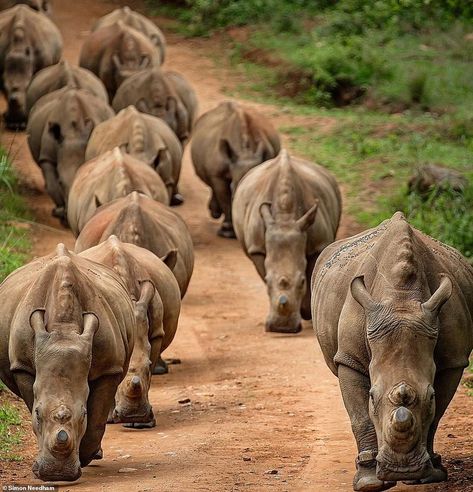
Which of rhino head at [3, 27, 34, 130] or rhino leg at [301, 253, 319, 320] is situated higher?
rhino leg at [301, 253, 319, 320]

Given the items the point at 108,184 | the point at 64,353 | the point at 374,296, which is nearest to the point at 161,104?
the point at 108,184

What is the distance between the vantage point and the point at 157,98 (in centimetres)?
2109

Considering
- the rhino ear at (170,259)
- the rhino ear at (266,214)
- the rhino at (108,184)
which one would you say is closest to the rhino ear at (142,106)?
the rhino at (108,184)

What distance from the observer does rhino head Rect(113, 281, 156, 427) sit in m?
11.1

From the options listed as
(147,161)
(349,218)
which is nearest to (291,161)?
(147,161)

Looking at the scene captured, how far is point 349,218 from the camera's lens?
20.0 meters

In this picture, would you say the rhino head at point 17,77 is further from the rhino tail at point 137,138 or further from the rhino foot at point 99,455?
the rhino foot at point 99,455

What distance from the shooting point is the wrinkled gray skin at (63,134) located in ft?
62.9

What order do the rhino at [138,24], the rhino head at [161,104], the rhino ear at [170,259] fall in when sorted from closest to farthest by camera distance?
the rhino ear at [170,259] → the rhino head at [161,104] → the rhino at [138,24]

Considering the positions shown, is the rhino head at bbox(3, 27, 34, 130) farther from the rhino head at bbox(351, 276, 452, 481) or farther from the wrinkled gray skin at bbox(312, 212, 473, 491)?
the rhino head at bbox(351, 276, 452, 481)

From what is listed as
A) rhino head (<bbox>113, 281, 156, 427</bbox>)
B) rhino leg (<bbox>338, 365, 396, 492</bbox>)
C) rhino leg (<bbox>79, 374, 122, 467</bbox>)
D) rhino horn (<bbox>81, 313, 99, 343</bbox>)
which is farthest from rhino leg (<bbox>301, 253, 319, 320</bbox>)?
rhino leg (<bbox>338, 365, 396, 492</bbox>)

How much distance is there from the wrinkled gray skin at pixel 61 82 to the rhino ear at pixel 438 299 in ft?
42.8

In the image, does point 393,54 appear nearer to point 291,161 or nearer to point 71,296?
point 291,161

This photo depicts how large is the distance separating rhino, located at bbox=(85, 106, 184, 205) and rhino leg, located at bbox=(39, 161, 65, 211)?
1.17 meters
